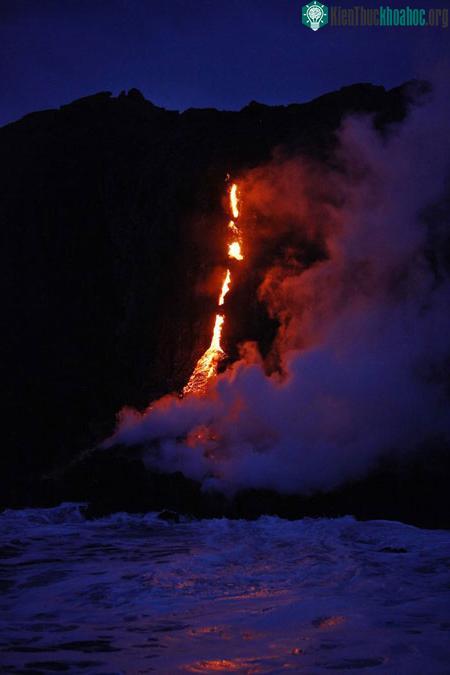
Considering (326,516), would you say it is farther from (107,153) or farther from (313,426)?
(107,153)

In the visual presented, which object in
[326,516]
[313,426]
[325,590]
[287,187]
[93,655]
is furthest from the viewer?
[287,187]

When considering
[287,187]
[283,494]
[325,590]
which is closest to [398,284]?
[287,187]

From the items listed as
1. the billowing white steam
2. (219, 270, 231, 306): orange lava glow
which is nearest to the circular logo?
the billowing white steam

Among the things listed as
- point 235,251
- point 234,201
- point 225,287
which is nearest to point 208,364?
point 225,287

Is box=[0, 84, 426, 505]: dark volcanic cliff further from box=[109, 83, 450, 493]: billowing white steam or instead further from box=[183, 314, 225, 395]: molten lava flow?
box=[109, 83, 450, 493]: billowing white steam

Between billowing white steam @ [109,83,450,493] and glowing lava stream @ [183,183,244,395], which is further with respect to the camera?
glowing lava stream @ [183,183,244,395]

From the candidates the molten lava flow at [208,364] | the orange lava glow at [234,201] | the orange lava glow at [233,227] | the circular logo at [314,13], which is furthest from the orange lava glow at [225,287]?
the circular logo at [314,13]

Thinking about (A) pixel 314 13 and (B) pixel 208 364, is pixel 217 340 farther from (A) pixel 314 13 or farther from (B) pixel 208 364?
(A) pixel 314 13
